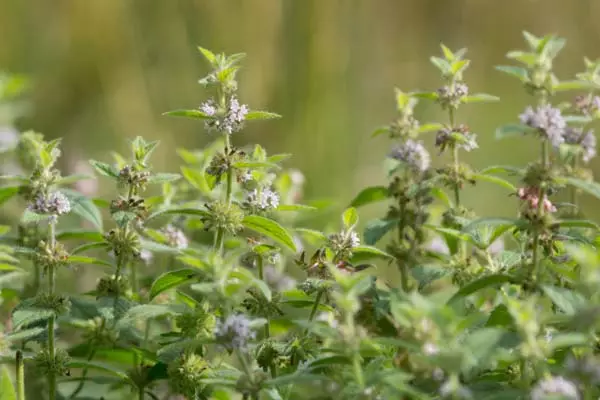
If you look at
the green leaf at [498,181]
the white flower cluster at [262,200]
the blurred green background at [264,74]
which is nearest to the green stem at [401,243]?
the green leaf at [498,181]

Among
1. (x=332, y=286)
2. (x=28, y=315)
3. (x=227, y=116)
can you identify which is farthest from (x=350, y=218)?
(x=28, y=315)

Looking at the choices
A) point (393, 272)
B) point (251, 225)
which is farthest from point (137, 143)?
point (393, 272)

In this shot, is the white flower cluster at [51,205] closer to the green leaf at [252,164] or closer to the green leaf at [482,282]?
the green leaf at [252,164]

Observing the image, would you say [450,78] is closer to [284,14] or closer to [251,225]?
[251,225]

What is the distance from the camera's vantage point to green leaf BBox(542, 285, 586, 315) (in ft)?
2.93

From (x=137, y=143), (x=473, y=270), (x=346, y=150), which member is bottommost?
(x=473, y=270)

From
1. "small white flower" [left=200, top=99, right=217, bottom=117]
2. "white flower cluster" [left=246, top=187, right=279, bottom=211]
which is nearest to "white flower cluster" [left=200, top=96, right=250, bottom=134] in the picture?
"small white flower" [left=200, top=99, right=217, bottom=117]

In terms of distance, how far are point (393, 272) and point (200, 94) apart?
117 cm

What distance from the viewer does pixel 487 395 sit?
90cm

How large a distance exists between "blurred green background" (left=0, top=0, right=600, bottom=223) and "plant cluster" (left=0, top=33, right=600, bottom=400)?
4.34 feet

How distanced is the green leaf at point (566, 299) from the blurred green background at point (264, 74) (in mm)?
1765

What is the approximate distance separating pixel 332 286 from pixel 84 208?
335mm

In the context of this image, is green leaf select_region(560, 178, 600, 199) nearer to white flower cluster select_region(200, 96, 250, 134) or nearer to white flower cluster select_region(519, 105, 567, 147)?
white flower cluster select_region(519, 105, 567, 147)

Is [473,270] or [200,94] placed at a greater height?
[200,94]
